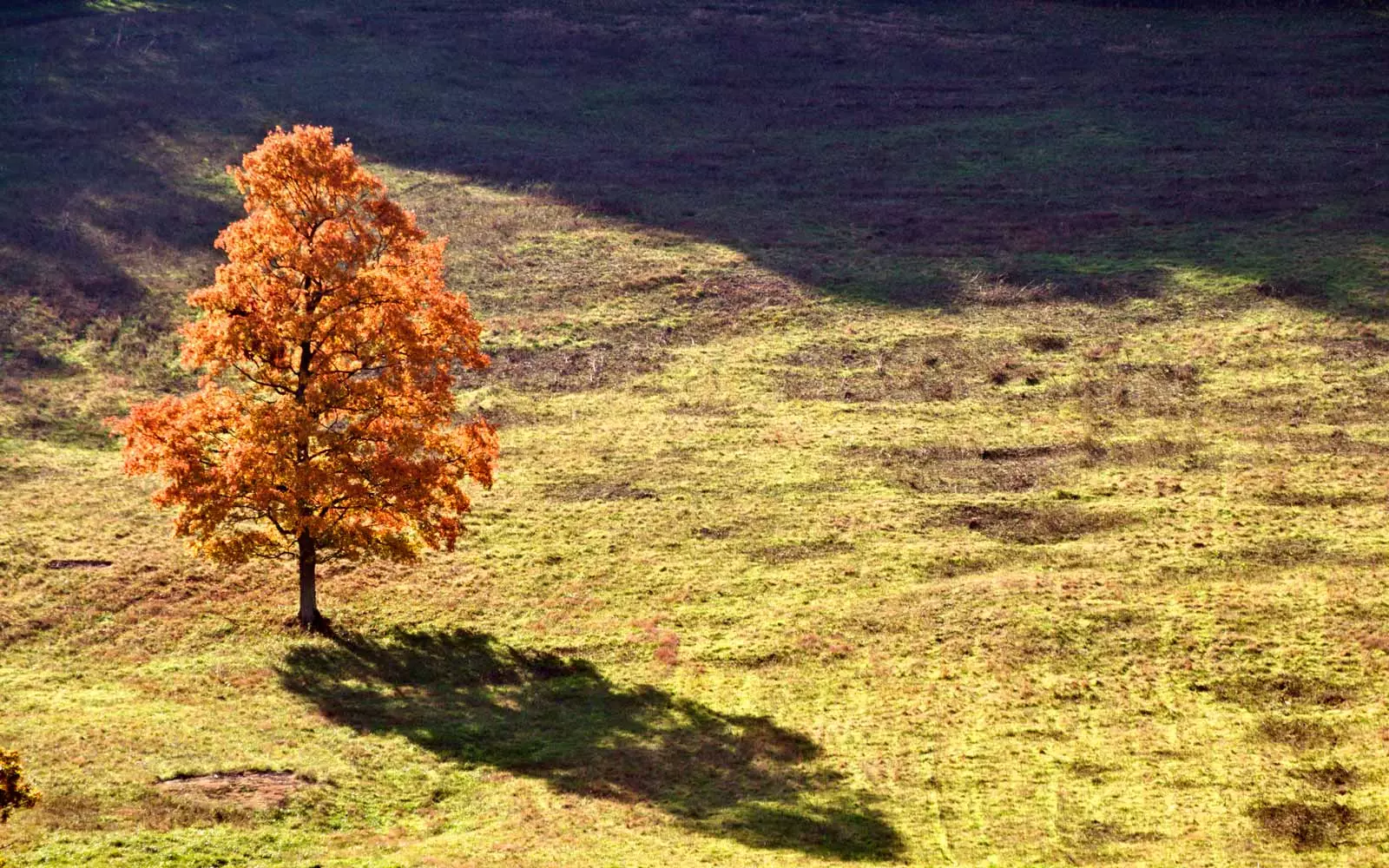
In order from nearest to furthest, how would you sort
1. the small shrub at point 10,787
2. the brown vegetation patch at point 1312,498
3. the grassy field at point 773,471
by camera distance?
the small shrub at point 10,787, the grassy field at point 773,471, the brown vegetation patch at point 1312,498

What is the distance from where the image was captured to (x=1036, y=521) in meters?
48.9

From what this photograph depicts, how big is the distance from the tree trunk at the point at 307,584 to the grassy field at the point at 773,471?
3.70 feet

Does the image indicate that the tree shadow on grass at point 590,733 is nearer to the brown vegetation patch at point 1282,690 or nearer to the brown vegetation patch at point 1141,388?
the brown vegetation patch at point 1282,690

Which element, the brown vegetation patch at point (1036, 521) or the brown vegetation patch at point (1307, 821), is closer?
the brown vegetation patch at point (1307, 821)

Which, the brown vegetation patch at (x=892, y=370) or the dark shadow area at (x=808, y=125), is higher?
the dark shadow area at (x=808, y=125)

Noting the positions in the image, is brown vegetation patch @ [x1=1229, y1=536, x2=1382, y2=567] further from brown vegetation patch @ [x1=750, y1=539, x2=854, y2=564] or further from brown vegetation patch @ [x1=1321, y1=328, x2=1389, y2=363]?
brown vegetation patch @ [x1=1321, y1=328, x2=1389, y2=363]

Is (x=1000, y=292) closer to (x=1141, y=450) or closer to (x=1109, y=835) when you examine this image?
(x=1141, y=450)

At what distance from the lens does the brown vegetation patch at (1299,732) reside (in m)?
33.8

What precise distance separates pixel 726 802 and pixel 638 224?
54.7 metres

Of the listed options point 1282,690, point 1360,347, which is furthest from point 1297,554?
point 1360,347

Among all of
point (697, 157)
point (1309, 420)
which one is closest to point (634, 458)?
point (1309, 420)

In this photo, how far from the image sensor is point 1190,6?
4596 inches

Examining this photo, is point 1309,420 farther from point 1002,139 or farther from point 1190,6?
point 1190,6

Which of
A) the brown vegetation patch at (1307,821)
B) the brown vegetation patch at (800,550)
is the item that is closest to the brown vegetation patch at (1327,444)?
the brown vegetation patch at (800,550)
